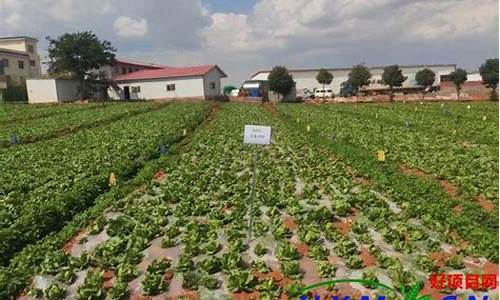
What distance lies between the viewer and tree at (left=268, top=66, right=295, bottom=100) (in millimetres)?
63875

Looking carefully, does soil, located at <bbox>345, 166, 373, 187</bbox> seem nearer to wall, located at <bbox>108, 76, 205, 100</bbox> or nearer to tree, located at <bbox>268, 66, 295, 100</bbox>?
wall, located at <bbox>108, 76, 205, 100</bbox>

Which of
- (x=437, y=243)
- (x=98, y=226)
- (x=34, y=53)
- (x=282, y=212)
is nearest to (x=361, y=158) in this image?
(x=282, y=212)

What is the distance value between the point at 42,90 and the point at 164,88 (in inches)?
574

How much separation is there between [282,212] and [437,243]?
3.12 meters

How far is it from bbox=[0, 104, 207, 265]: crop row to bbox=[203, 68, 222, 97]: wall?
37845mm

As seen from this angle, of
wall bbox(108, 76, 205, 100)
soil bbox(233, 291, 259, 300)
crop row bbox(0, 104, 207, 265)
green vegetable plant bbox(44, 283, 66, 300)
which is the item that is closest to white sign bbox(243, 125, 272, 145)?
soil bbox(233, 291, 259, 300)

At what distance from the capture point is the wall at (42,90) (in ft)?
183

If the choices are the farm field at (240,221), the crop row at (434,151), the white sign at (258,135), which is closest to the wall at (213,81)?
the crop row at (434,151)

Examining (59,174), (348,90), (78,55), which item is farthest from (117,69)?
(59,174)

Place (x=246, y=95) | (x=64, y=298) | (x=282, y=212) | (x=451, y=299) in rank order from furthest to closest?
(x=246, y=95) → (x=282, y=212) → (x=64, y=298) → (x=451, y=299)

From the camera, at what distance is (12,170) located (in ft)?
46.1

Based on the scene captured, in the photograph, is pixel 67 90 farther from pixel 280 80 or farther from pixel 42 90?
pixel 280 80

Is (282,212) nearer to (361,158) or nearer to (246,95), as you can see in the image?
(361,158)

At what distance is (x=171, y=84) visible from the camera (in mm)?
61406
